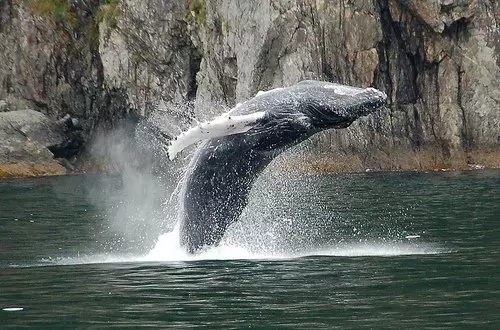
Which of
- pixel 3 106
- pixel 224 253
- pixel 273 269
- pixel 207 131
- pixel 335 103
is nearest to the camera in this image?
pixel 207 131

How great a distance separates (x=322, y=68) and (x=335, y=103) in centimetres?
5027

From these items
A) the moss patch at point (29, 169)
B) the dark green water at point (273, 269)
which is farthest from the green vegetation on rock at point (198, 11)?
the dark green water at point (273, 269)

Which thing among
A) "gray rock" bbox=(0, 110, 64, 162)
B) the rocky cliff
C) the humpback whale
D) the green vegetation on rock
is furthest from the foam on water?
the green vegetation on rock

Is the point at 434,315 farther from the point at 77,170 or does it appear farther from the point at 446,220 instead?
the point at 77,170

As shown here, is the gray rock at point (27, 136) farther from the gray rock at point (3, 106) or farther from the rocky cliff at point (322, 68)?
the gray rock at point (3, 106)

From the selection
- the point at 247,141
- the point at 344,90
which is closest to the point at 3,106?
the point at 247,141

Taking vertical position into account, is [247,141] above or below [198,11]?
below

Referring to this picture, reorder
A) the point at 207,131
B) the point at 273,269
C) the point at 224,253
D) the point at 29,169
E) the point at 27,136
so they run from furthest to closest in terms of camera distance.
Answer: the point at 27,136
the point at 29,169
the point at 224,253
the point at 273,269
the point at 207,131

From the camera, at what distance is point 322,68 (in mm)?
72125

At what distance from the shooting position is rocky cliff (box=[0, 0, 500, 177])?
71.6 meters

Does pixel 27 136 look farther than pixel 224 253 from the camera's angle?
Yes

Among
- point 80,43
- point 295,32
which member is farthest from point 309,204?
point 80,43

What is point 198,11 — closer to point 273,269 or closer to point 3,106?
point 3,106

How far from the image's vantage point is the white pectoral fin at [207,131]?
2089 centimetres
